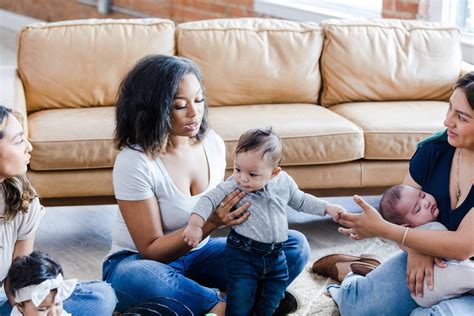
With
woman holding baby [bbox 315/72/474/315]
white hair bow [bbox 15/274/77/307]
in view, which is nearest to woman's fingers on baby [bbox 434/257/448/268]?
woman holding baby [bbox 315/72/474/315]

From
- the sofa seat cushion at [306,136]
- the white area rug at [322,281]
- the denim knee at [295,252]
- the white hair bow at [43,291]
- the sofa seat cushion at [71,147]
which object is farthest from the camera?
the sofa seat cushion at [306,136]

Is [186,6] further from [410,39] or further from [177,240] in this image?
[177,240]

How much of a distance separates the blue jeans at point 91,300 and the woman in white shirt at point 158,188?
0.30ft

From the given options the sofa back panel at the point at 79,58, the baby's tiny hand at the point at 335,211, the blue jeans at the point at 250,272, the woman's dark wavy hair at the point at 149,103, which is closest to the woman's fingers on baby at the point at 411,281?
the baby's tiny hand at the point at 335,211

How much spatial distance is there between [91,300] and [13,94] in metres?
1.36

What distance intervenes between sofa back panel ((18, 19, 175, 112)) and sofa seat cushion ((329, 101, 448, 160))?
936 mm

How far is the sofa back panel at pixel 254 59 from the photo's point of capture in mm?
3869

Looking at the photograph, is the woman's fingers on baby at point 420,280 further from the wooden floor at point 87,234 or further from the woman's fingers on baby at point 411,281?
the wooden floor at point 87,234

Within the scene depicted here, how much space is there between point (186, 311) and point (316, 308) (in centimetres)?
53

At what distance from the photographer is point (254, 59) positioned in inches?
154

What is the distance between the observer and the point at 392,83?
399cm

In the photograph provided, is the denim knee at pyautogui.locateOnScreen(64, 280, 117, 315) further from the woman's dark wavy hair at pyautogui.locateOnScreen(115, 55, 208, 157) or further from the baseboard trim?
the baseboard trim

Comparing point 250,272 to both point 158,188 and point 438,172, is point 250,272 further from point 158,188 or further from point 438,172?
point 438,172

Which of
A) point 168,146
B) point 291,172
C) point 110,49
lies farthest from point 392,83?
point 168,146
